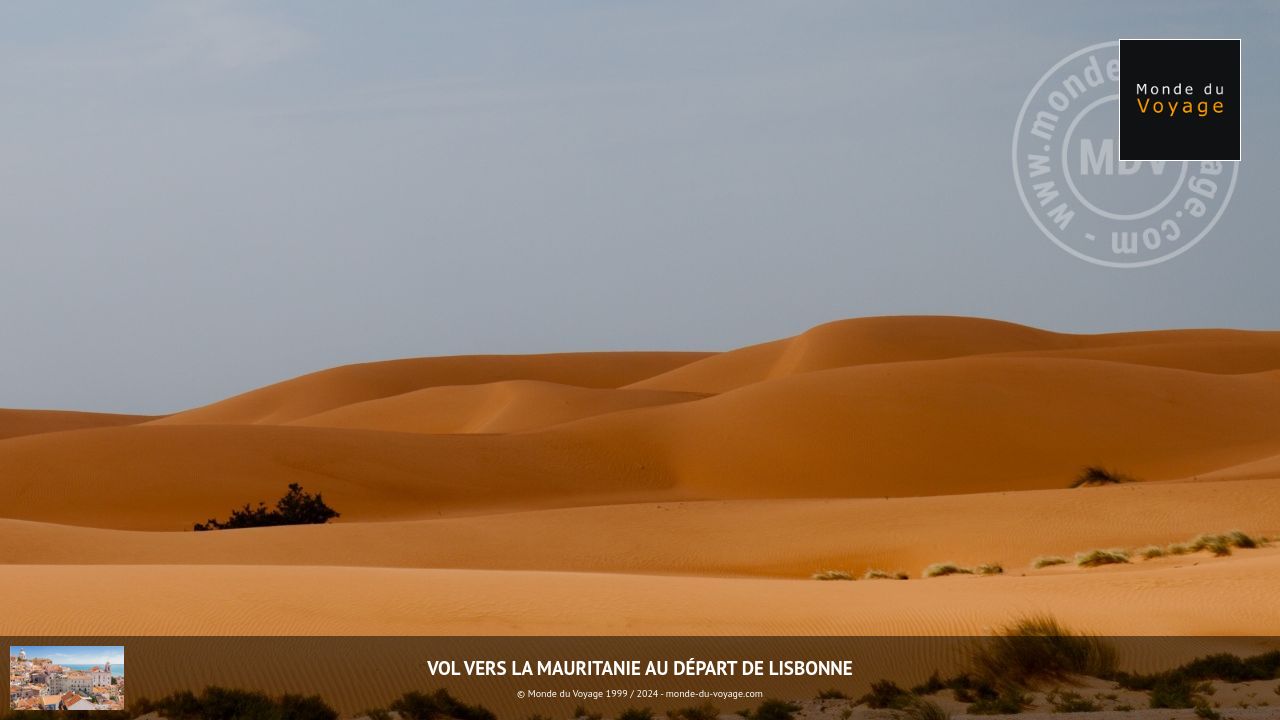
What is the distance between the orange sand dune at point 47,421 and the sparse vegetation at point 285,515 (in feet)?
156

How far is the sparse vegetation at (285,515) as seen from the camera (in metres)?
31.7

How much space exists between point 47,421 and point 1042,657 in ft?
286

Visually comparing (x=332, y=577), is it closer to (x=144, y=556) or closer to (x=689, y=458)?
(x=144, y=556)

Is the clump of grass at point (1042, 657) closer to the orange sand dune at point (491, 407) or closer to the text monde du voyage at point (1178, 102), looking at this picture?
the text monde du voyage at point (1178, 102)

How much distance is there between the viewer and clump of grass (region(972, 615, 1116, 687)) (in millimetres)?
9812

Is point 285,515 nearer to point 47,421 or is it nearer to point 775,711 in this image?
point 775,711

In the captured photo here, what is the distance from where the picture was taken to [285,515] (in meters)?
32.0

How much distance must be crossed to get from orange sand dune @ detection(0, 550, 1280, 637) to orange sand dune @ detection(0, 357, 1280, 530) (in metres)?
21.9

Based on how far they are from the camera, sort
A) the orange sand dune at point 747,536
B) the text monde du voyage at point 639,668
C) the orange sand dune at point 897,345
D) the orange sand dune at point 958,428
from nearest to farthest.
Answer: the text monde du voyage at point 639,668 → the orange sand dune at point 747,536 → the orange sand dune at point 958,428 → the orange sand dune at point 897,345

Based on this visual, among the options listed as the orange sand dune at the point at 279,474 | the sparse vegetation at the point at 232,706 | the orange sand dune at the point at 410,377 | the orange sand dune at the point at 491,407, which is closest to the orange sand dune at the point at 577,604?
the sparse vegetation at the point at 232,706

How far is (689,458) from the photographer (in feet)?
137

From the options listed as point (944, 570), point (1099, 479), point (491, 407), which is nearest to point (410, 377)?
point (491, 407)

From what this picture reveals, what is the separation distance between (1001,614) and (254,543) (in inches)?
615

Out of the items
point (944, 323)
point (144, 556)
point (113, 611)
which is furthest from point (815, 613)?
point (944, 323)
